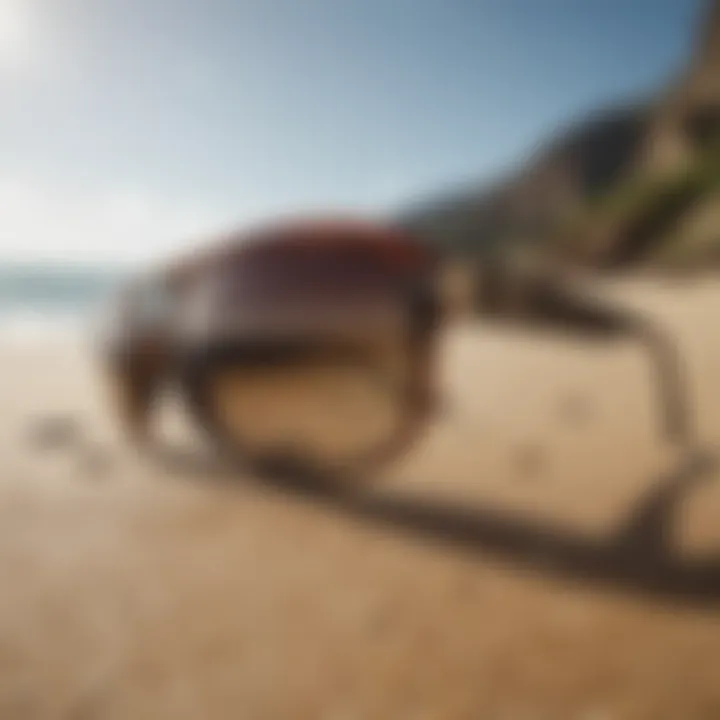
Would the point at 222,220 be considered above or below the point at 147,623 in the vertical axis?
above

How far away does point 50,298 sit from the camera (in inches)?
10.0

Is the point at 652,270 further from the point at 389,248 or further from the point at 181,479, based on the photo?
the point at 181,479

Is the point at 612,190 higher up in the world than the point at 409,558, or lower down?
higher up

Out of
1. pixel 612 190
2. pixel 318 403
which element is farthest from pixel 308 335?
pixel 612 190

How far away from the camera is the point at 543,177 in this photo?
0.30 m

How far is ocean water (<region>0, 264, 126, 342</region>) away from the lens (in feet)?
0.89

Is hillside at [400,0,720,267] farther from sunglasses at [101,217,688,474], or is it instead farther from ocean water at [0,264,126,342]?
ocean water at [0,264,126,342]

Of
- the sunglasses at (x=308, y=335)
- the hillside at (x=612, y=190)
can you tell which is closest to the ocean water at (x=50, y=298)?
the sunglasses at (x=308, y=335)

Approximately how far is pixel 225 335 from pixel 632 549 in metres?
0.18

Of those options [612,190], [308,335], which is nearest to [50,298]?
[308,335]

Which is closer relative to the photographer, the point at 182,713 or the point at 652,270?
the point at 182,713

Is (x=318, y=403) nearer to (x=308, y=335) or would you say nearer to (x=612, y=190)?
(x=308, y=335)

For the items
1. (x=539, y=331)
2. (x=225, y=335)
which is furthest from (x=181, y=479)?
(x=539, y=331)

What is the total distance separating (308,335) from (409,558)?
98mm
